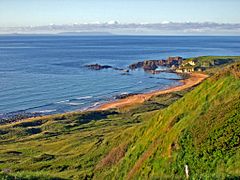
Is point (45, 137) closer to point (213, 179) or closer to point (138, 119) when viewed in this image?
point (138, 119)

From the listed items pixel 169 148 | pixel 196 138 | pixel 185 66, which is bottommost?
pixel 185 66

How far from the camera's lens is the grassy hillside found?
90.9ft

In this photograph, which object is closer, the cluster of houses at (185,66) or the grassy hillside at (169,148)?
the grassy hillside at (169,148)

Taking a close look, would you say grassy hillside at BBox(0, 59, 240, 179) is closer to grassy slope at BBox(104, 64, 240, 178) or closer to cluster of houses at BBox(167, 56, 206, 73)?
grassy slope at BBox(104, 64, 240, 178)

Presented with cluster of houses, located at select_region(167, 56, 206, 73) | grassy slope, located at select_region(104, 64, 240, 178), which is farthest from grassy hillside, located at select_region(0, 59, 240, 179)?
cluster of houses, located at select_region(167, 56, 206, 73)

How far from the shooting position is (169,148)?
31484 millimetres

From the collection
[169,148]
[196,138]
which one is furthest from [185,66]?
[196,138]

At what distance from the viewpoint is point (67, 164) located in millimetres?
45312

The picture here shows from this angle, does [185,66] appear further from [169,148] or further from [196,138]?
[196,138]

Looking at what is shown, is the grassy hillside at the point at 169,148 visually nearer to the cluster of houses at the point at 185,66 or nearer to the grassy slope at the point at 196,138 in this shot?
the grassy slope at the point at 196,138

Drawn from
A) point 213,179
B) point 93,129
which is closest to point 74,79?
point 93,129

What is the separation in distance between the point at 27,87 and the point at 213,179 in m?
106

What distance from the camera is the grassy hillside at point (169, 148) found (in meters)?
27.7

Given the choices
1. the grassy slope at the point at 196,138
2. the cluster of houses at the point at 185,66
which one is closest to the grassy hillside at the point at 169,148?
the grassy slope at the point at 196,138
